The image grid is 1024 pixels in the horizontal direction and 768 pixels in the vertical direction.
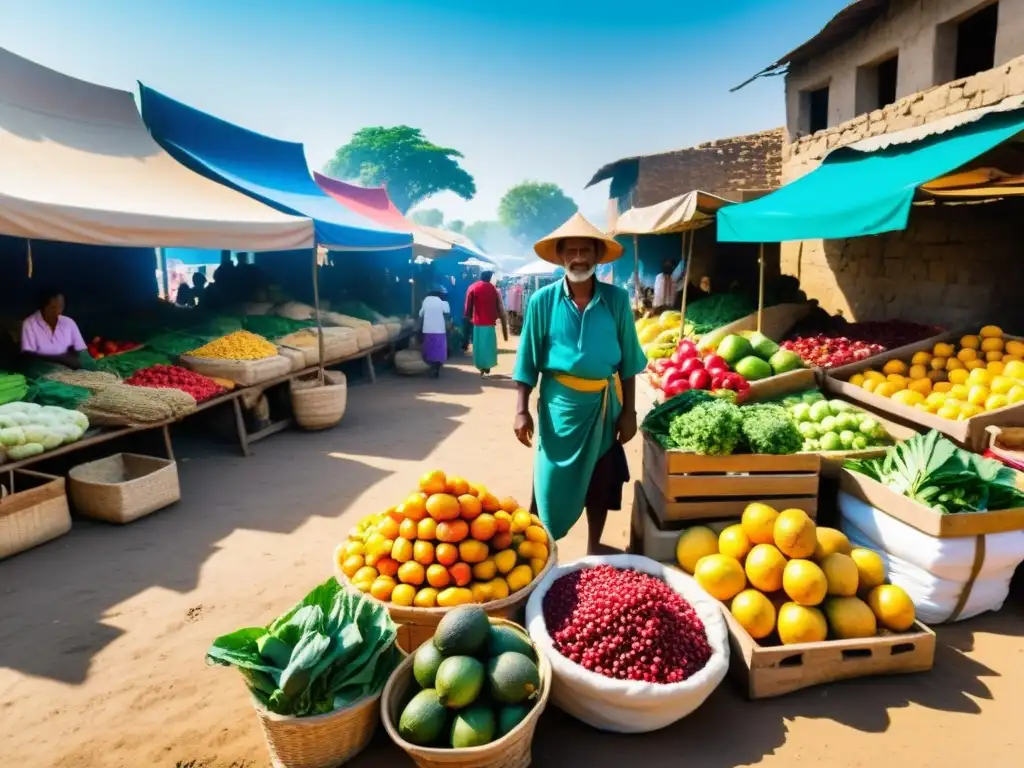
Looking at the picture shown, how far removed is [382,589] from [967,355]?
16.4ft

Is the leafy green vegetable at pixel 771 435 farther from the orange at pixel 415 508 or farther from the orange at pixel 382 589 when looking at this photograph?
the orange at pixel 382 589

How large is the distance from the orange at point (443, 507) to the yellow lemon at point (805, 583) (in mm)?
1593

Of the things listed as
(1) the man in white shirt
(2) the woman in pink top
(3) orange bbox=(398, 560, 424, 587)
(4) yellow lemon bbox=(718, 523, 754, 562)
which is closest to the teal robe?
(4) yellow lemon bbox=(718, 523, 754, 562)

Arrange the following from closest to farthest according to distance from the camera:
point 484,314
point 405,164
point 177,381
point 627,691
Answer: point 627,691, point 177,381, point 484,314, point 405,164

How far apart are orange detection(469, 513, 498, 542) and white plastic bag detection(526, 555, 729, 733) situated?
1.24ft

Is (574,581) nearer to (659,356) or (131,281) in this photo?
(659,356)

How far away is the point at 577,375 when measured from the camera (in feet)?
11.8

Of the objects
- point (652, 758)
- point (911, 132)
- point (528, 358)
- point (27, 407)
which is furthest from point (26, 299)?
point (911, 132)

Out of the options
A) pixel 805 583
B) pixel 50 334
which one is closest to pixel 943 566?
pixel 805 583

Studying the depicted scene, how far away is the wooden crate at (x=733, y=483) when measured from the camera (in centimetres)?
363

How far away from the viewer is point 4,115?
250 inches

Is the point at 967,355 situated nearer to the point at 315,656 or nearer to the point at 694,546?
the point at 694,546

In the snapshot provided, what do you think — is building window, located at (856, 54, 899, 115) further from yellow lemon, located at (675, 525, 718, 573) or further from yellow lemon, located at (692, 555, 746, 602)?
yellow lemon, located at (692, 555, 746, 602)

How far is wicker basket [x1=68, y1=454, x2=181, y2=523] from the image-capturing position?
4.73 metres
